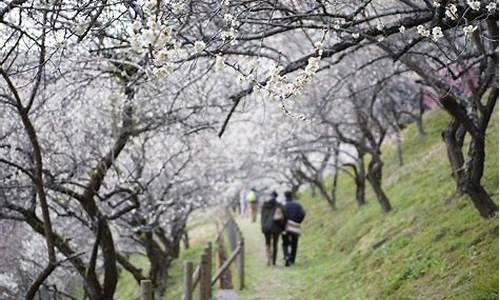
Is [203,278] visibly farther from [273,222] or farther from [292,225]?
[273,222]

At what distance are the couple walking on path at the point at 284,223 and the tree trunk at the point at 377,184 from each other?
202 cm

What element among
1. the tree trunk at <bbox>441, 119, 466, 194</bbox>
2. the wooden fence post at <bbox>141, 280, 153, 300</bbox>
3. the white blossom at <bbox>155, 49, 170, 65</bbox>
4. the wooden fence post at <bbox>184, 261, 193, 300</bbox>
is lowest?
the wooden fence post at <bbox>141, 280, 153, 300</bbox>

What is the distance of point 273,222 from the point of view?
18.1 m

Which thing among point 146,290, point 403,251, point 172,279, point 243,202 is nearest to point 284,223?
point 172,279

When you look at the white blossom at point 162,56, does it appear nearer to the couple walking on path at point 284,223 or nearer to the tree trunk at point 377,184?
the couple walking on path at point 284,223

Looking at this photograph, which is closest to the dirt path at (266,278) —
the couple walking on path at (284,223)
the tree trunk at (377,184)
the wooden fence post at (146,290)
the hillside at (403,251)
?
the hillside at (403,251)

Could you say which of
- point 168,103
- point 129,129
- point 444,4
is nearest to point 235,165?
point 168,103

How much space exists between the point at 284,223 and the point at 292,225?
39 cm

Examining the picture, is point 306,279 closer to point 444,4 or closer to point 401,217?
point 401,217

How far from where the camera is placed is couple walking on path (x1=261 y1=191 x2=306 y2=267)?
58.5ft

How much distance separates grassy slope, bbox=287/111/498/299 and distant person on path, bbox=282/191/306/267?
46cm

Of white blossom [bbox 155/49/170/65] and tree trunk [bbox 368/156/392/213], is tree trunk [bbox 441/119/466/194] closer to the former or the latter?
tree trunk [bbox 368/156/392/213]

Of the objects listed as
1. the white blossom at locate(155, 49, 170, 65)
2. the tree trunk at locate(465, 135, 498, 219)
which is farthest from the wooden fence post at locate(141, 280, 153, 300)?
the tree trunk at locate(465, 135, 498, 219)

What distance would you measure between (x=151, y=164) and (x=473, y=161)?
10667 mm
